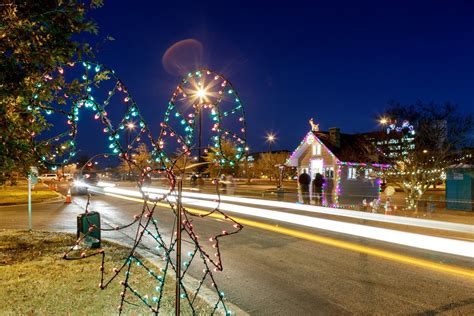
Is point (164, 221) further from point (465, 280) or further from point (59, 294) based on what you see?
point (465, 280)

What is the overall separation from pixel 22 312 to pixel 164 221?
9.95 meters

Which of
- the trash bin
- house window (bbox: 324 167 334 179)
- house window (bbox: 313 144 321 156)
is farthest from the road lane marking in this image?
house window (bbox: 313 144 321 156)

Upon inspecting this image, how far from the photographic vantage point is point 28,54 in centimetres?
532

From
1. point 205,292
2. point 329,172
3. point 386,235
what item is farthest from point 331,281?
point 329,172

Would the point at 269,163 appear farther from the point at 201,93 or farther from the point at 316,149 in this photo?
the point at 201,93

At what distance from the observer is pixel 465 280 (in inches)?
268

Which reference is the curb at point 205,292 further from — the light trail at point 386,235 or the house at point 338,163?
the house at point 338,163

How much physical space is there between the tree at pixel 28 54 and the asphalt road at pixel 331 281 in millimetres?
3820

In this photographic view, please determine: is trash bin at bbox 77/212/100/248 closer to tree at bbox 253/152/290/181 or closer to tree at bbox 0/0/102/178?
tree at bbox 0/0/102/178

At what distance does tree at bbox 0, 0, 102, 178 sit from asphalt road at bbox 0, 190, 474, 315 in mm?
3820

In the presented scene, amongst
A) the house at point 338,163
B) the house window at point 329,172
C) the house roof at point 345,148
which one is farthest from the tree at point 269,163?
the house window at point 329,172

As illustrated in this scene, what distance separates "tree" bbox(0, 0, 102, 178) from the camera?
16.9ft

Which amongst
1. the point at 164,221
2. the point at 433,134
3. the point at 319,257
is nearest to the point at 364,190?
the point at 433,134

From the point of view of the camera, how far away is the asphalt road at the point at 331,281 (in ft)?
18.3
